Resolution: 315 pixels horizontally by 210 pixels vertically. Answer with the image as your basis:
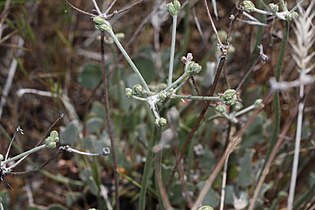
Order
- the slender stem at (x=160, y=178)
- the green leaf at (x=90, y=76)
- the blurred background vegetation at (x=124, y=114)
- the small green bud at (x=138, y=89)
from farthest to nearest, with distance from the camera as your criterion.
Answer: the green leaf at (x=90, y=76) → the blurred background vegetation at (x=124, y=114) → the small green bud at (x=138, y=89) → the slender stem at (x=160, y=178)

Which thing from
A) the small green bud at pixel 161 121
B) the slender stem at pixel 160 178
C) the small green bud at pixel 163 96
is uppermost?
the small green bud at pixel 163 96

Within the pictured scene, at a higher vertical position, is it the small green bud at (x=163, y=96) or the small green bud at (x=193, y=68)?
the small green bud at (x=193, y=68)

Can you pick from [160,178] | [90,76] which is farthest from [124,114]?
[160,178]

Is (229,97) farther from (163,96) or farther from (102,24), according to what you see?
(102,24)

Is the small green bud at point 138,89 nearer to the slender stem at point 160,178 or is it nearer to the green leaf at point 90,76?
the slender stem at point 160,178

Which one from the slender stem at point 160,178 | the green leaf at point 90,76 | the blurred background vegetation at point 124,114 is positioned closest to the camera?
the slender stem at point 160,178

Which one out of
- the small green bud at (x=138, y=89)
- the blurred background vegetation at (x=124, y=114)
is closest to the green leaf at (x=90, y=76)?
the blurred background vegetation at (x=124, y=114)

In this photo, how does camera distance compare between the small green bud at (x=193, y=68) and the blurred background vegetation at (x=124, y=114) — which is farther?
the blurred background vegetation at (x=124, y=114)

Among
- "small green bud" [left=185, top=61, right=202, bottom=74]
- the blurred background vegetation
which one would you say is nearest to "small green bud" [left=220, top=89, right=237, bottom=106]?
"small green bud" [left=185, top=61, right=202, bottom=74]
